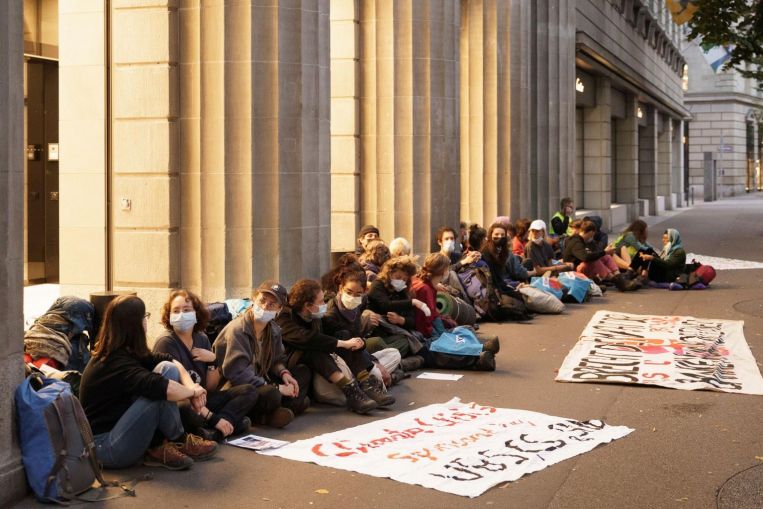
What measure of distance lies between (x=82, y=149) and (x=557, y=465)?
7600 mm

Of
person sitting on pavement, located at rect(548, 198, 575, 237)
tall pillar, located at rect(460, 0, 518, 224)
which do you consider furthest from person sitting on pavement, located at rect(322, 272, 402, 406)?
person sitting on pavement, located at rect(548, 198, 575, 237)

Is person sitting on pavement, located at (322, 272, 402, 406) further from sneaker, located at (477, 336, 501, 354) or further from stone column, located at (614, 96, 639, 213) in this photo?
stone column, located at (614, 96, 639, 213)

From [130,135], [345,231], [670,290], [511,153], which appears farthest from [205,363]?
[511,153]

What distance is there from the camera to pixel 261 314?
1006cm

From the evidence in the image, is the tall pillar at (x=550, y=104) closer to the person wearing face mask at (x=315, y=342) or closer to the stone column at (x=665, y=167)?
the person wearing face mask at (x=315, y=342)

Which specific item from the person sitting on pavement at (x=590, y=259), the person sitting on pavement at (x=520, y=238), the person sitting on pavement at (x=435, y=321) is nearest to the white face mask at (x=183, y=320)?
the person sitting on pavement at (x=435, y=321)

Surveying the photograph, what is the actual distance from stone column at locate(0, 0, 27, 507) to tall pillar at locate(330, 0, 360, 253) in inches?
469

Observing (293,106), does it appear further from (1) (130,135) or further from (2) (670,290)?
(2) (670,290)

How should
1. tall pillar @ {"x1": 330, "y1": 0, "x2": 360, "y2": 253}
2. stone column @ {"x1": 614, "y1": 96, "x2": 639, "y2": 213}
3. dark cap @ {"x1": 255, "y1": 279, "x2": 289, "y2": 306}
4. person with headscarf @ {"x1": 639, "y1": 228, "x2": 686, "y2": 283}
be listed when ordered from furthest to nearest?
stone column @ {"x1": 614, "y1": 96, "x2": 639, "y2": 213} → person with headscarf @ {"x1": 639, "y1": 228, "x2": 686, "y2": 283} → tall pillar @ {"x1": 330, "y1": 0, "x2": 360, "y2": 253} → dark cap @ {"x1": 255, "y1": 279, "x2": 289, "y2": 306}

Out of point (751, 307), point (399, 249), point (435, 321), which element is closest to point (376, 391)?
point (435, 321)

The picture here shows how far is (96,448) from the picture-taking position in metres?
8.54

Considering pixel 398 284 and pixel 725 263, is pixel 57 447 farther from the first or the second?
pixel 725 263

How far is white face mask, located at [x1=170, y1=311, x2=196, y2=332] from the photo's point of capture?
9266 millimetres

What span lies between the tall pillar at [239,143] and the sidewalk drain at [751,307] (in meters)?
7.80
